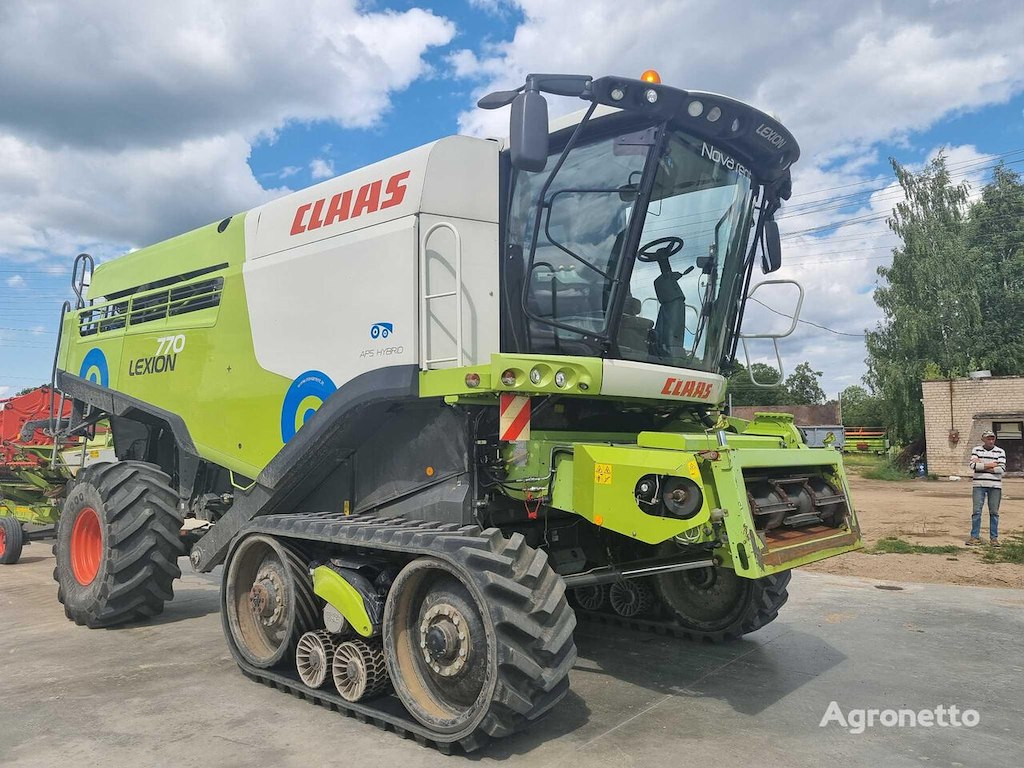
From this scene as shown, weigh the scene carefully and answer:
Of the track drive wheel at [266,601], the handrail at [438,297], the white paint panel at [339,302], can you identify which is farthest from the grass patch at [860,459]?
the handrail at [438,297]

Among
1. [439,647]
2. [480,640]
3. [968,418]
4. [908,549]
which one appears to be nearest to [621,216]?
[480,640]

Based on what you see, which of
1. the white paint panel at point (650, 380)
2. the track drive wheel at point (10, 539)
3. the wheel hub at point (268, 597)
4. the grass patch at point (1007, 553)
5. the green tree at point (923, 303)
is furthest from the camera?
the green tree at point (923, 303)

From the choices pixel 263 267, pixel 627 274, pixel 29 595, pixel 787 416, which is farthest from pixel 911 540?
pixel 29 595

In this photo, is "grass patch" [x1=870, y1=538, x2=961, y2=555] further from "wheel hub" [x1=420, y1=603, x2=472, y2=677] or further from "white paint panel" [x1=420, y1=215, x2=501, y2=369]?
"wheel hub" [x1=420, y1=603, x2=472, y2=677]

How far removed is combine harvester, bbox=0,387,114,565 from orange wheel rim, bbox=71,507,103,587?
2390 millimetres

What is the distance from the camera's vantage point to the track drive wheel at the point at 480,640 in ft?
11.6

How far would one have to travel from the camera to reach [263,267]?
5.63 metres

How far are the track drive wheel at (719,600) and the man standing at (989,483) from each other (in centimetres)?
672

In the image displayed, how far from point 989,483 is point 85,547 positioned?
10966mm

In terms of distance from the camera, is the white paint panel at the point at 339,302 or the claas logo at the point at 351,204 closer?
the white paint panel at the point at 339,302

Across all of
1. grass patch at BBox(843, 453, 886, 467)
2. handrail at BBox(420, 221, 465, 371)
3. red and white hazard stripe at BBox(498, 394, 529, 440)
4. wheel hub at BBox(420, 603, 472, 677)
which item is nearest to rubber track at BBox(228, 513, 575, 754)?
wheel hub at BBox(420, 603, 472, 677)

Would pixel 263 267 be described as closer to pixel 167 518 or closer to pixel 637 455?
pixel 167 518

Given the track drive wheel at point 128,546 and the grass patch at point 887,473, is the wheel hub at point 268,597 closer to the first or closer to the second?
the track drive wheel at point 128,546

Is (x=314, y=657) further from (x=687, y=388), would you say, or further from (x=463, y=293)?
(x=687, y=388)
